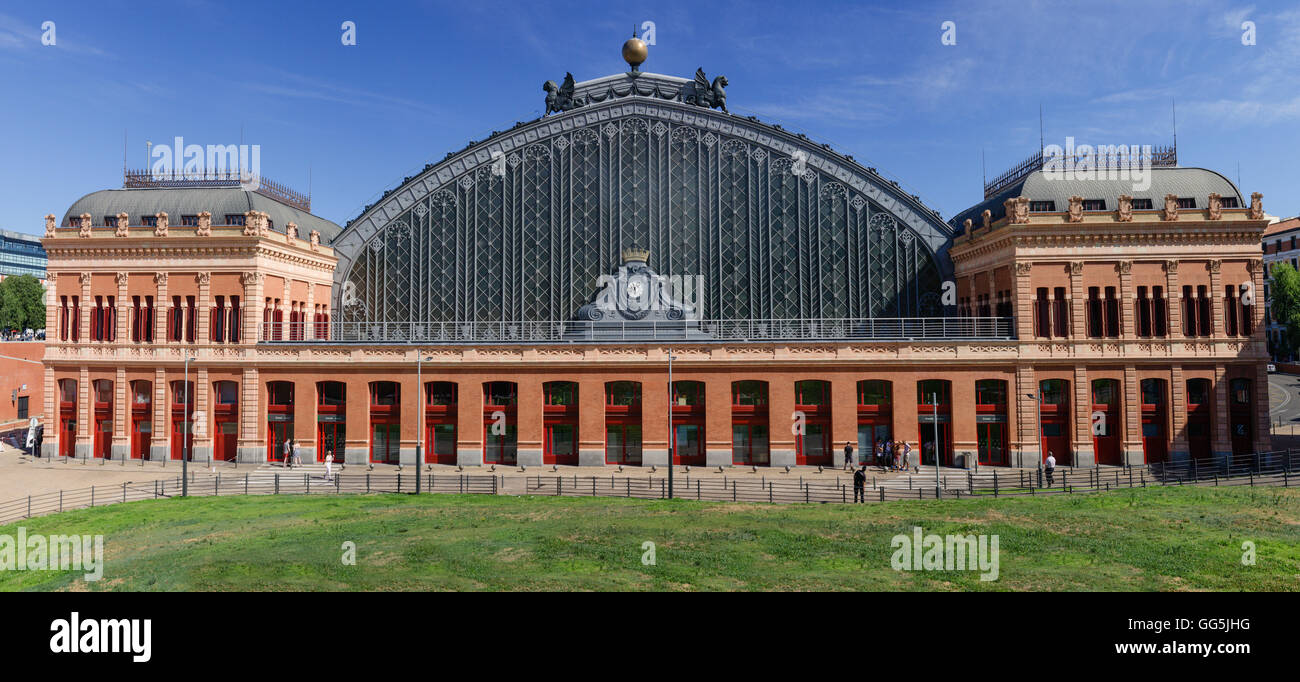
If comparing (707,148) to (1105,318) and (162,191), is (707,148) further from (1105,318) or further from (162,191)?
(162,191)

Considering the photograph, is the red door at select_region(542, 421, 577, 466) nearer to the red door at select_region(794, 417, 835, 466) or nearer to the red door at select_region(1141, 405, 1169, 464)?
the red door at select_region(794, 417, 835, 466)

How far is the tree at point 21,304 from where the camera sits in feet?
368

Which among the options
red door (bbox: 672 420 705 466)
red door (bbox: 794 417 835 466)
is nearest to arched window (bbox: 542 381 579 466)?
red door (bbox: 672 420 705 466)

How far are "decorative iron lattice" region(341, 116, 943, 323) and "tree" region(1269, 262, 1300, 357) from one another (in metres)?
66.1

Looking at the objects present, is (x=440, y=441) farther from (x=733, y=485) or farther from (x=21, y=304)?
(x=21, y=304)

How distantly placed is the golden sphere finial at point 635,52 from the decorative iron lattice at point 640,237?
5.87 meters

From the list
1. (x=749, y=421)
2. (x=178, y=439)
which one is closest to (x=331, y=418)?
(x=178, y=439)

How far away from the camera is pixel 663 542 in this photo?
89.5ft

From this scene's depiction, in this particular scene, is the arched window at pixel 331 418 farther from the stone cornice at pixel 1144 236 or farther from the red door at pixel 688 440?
the stone cornice at pixel 1144 236

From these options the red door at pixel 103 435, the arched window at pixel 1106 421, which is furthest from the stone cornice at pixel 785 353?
the red door at pixel 103 435

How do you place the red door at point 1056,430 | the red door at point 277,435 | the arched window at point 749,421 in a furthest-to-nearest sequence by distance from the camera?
the red door at point 277,435 < the arched window at point 749,421 < the red door at point 1056,430

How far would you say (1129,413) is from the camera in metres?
49.3

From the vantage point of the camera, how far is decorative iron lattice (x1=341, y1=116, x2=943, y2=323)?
194ft
